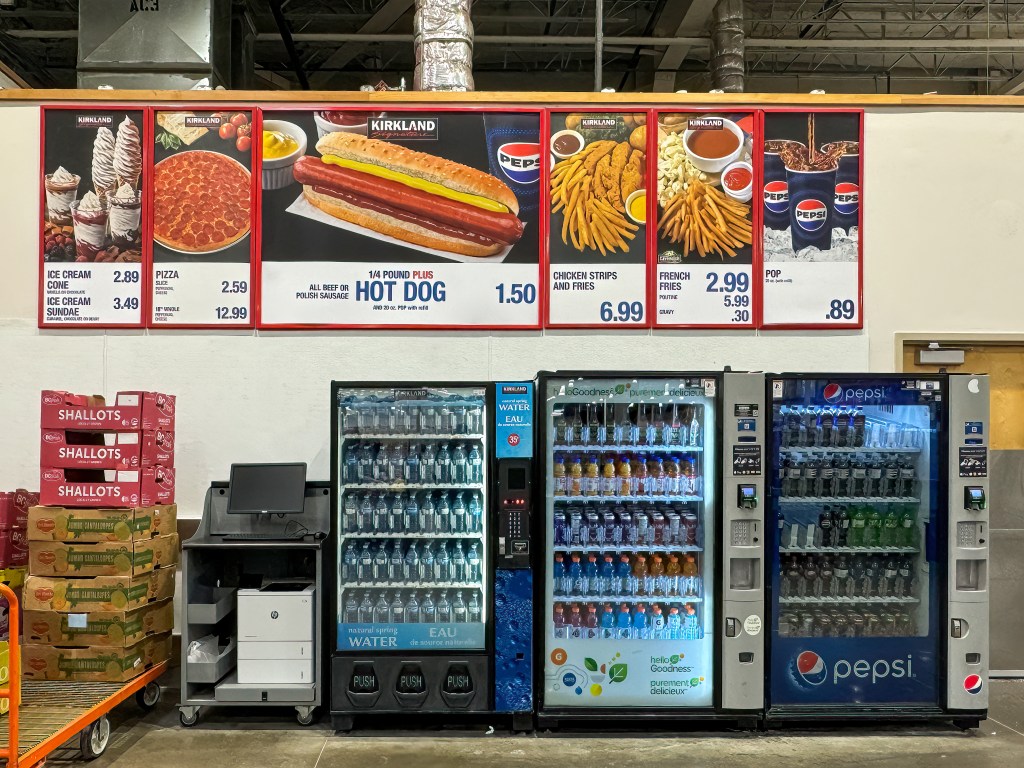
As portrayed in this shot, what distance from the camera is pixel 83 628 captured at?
14.2 ft

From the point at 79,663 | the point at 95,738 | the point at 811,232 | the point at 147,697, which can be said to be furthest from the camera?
the point at 811,232

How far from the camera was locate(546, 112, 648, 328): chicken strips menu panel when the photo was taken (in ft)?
17.7

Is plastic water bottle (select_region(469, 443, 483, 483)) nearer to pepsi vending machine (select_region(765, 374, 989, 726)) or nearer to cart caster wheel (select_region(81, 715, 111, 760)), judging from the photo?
pepsi vending machine (select_region(765, 374, 989, 726))

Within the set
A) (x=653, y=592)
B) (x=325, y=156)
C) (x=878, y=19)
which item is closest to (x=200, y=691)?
(x=653, y=592)

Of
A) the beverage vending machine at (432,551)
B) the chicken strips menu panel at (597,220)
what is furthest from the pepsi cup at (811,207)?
the beverage vending machine at (432,551)

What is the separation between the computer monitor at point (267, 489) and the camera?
4652mm

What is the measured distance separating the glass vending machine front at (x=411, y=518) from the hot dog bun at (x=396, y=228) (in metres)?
1.36

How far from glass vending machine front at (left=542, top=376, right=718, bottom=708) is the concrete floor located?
0.88ft

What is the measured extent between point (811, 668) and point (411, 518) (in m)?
2.52

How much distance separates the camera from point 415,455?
4.61 meters

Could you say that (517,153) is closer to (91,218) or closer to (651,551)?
(651,551)

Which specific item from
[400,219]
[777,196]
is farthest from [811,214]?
[400,219]

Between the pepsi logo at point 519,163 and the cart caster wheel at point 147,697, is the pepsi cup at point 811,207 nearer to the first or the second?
the pepsi logo at point 519,163

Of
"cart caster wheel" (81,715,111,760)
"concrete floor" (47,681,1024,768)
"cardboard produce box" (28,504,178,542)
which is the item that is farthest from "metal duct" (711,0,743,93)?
"cart caster wheel" (81,715,111,760)
